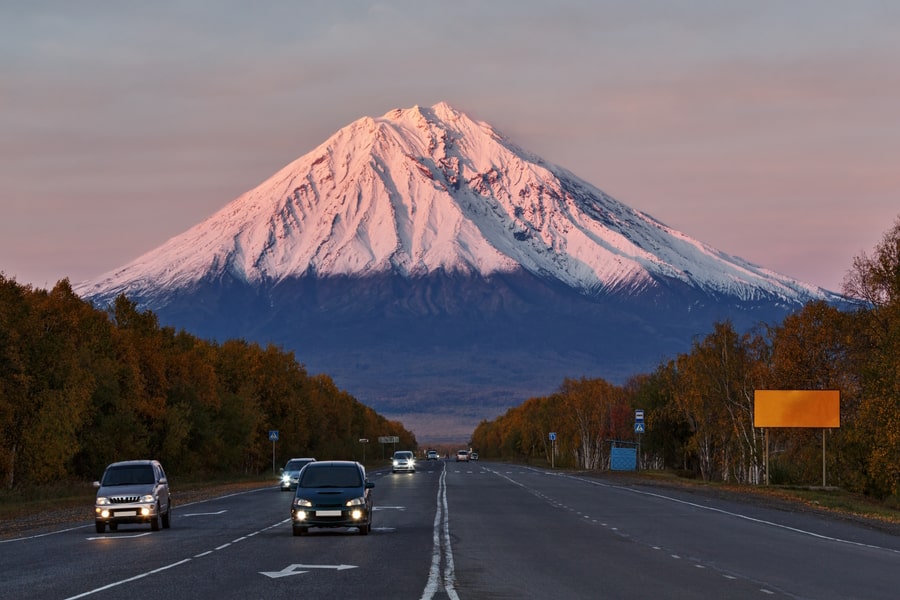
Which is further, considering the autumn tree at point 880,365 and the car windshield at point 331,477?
the autumn tree at point 880,365

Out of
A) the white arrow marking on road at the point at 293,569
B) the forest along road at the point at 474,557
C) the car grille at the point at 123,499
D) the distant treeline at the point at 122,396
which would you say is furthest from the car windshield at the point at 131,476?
the distant treeline at the point at 122,396

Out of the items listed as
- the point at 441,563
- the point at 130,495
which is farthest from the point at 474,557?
the point at 130,495

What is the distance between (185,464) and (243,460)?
2113 centimetres

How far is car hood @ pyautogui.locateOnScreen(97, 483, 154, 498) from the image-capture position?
35.2 metres

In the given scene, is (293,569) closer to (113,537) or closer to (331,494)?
(331,494)

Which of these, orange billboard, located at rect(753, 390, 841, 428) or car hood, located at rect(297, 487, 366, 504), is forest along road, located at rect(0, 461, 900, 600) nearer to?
car hood, located at rect(297, 487, 366, 504)

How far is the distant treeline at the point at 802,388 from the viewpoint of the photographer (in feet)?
182

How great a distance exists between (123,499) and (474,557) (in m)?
12.6

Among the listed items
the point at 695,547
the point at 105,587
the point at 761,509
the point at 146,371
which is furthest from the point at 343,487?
the point at 146,371

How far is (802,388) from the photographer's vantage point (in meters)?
68.5

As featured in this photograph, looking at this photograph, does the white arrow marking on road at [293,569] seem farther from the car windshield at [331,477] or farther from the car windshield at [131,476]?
the car windshield at [131,476]

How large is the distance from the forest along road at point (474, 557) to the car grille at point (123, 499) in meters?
0.92

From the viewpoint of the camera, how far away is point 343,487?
33.4 meters

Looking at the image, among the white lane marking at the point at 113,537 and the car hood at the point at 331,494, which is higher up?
the car hood at the point at 331,494
